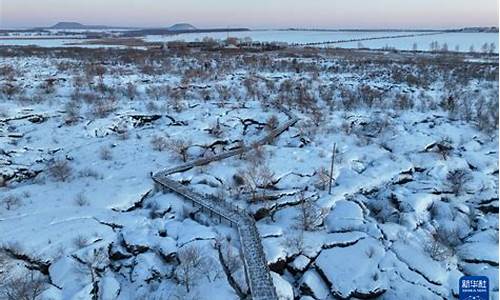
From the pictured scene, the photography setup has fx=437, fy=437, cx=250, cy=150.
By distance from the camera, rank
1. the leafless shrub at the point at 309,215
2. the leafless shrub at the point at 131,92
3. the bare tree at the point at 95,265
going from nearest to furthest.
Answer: the bare tree at the point at 95,265, the leafless shrub at the point at 309,215, the leafless shrub at the point at 131,92

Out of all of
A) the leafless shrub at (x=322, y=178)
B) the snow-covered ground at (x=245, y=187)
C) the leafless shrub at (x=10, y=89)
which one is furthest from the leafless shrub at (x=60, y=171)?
the leafless shrub at (x=10, y=89)

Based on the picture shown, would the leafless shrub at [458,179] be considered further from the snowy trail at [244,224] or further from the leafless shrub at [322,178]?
the snowy trail at [244,224]

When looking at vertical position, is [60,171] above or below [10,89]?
below

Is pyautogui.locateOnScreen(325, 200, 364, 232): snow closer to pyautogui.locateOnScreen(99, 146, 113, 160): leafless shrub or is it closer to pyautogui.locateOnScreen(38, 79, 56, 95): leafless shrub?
pyautogui.locateOnScreen(99, 146, 113, 160): leafless shrub

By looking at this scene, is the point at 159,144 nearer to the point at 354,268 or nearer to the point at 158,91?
the point at 158,91

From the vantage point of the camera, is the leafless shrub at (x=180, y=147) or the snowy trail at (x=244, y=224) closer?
the snowy trail at (x=244, y=224)

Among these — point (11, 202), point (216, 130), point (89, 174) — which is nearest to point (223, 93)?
point (216, 130)

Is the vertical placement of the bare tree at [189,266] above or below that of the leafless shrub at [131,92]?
below
